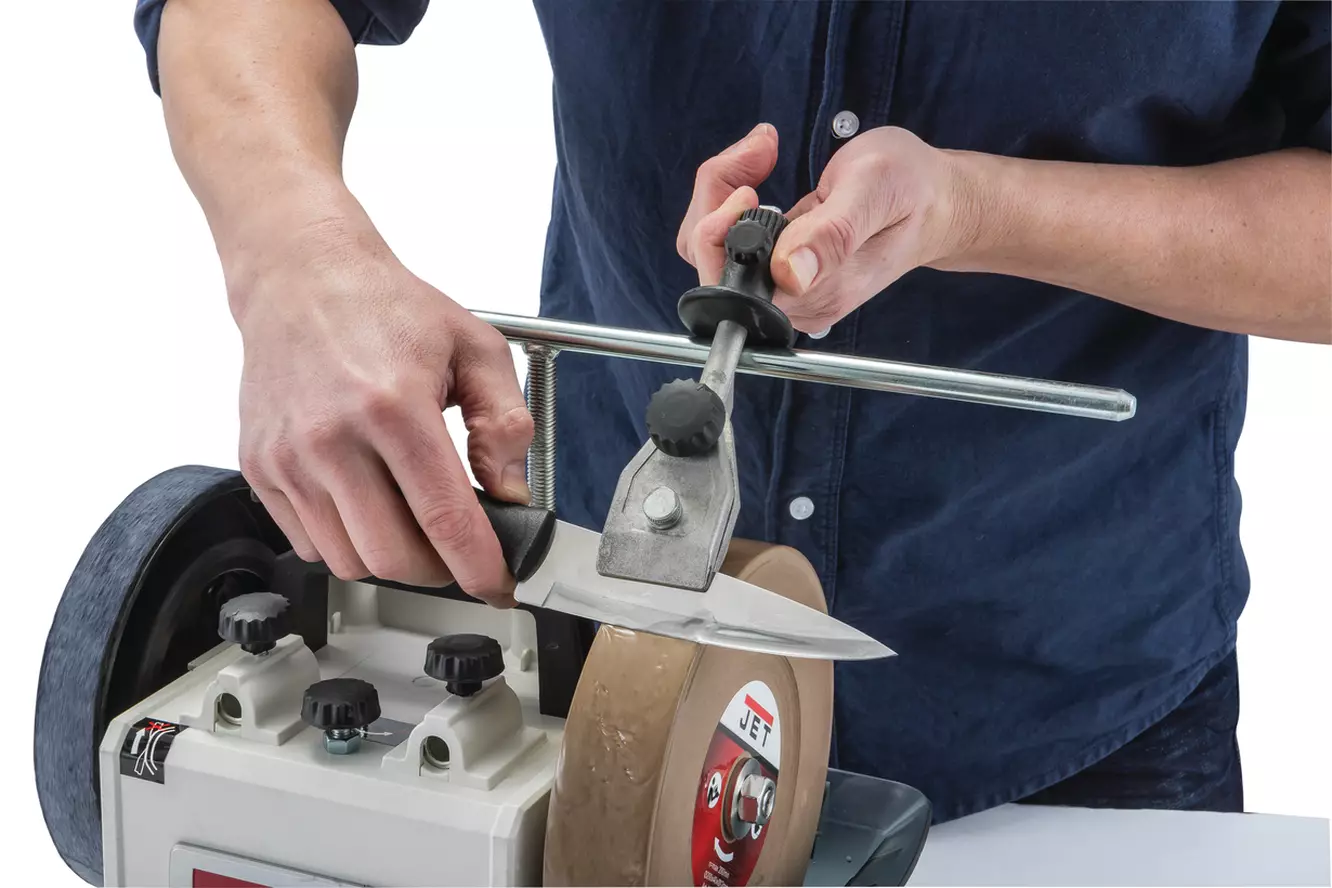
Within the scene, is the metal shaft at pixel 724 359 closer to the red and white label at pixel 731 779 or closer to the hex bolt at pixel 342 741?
the red and white label at pixel 731 779

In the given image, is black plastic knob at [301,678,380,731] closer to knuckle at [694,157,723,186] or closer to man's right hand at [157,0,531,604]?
man's right hand at [157,0,531,604]

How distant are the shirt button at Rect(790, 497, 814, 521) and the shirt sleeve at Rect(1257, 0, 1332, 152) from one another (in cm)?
49

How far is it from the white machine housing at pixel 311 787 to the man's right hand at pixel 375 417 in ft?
0.37

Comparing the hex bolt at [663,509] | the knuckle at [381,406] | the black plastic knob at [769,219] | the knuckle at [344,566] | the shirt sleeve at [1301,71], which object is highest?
the shirt sleeve at [1301,71]

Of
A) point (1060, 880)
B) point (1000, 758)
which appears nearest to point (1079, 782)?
point (1000, 758)

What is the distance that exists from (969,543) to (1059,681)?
0.18 m

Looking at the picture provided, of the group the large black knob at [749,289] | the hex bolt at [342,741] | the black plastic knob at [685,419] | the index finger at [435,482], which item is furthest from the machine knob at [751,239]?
the hex bolt at [342,741]

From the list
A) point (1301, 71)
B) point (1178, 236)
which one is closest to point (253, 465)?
point (1178, 236)

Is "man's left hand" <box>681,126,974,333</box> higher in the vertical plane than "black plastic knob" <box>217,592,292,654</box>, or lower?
higher

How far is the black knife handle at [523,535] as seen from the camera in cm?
87

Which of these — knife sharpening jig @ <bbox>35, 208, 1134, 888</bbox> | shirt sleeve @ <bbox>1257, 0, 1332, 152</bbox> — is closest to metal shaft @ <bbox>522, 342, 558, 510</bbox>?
knife sharpening jig @ <bbox>35, 208, 1134, 888</bbox>

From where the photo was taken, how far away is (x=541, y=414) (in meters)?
0.99

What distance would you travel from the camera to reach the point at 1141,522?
4.09 ft

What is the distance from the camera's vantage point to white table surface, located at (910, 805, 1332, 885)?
3.59 ft
